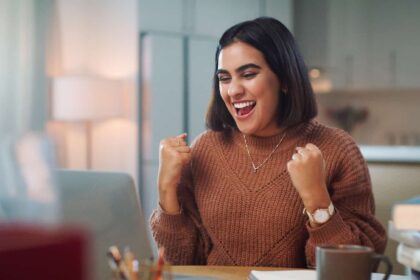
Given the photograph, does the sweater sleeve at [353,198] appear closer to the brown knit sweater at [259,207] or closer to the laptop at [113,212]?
the brown knit sweater at [259,207]

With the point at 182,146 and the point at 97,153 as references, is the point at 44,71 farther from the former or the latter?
the point at 182,146

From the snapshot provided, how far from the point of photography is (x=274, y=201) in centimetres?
144

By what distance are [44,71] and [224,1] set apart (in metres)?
1.50

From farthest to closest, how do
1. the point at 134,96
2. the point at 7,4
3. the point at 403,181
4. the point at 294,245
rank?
the point at 134,96, the point at 7,4, the point at 403,181, the point at 294,245

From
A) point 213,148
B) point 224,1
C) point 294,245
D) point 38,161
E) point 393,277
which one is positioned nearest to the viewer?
point 38,161

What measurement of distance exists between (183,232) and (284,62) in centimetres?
45

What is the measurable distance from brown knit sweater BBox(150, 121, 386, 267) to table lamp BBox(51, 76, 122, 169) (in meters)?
2.41

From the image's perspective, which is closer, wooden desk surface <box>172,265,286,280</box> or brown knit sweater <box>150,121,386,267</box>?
wooden desk surface <box>172,265,286,280</box>

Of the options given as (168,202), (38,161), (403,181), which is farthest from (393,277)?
(38,161)

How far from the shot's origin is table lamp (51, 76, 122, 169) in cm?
388

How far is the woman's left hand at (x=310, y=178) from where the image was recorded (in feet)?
4.18

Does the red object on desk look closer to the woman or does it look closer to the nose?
the woman

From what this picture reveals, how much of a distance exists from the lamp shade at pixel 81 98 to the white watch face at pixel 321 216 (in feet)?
9.18

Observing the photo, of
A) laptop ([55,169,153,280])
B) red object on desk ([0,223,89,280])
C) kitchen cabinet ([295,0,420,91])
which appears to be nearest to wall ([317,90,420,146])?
kitchen cabinet ([295,0,420,91])
